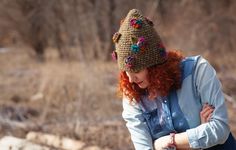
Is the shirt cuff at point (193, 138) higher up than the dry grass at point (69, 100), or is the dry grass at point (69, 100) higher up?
the dry grass at point (69, 100)

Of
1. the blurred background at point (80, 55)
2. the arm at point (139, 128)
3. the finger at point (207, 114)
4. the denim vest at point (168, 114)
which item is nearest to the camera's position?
the finger at point (207, 114)

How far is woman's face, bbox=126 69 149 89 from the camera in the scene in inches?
117

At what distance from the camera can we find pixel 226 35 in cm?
1030

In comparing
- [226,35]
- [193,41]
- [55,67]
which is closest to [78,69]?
[55,67]

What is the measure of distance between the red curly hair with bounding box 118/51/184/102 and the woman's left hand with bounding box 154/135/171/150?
22cm

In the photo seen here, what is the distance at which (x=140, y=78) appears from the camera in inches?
118

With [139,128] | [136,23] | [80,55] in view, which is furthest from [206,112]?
[80,55]

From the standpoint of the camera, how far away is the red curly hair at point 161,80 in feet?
9.75

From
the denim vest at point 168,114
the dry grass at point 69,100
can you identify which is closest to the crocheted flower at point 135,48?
the denim vest at point 168,114

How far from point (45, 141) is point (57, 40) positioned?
6033mm

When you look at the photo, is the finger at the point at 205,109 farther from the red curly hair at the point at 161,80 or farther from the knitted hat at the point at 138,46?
the knitted hat at the point at 138,46

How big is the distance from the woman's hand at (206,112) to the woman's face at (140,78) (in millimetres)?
306

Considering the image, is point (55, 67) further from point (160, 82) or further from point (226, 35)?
point (160, 82)

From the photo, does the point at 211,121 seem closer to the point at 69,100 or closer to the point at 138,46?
the point at 138,46
